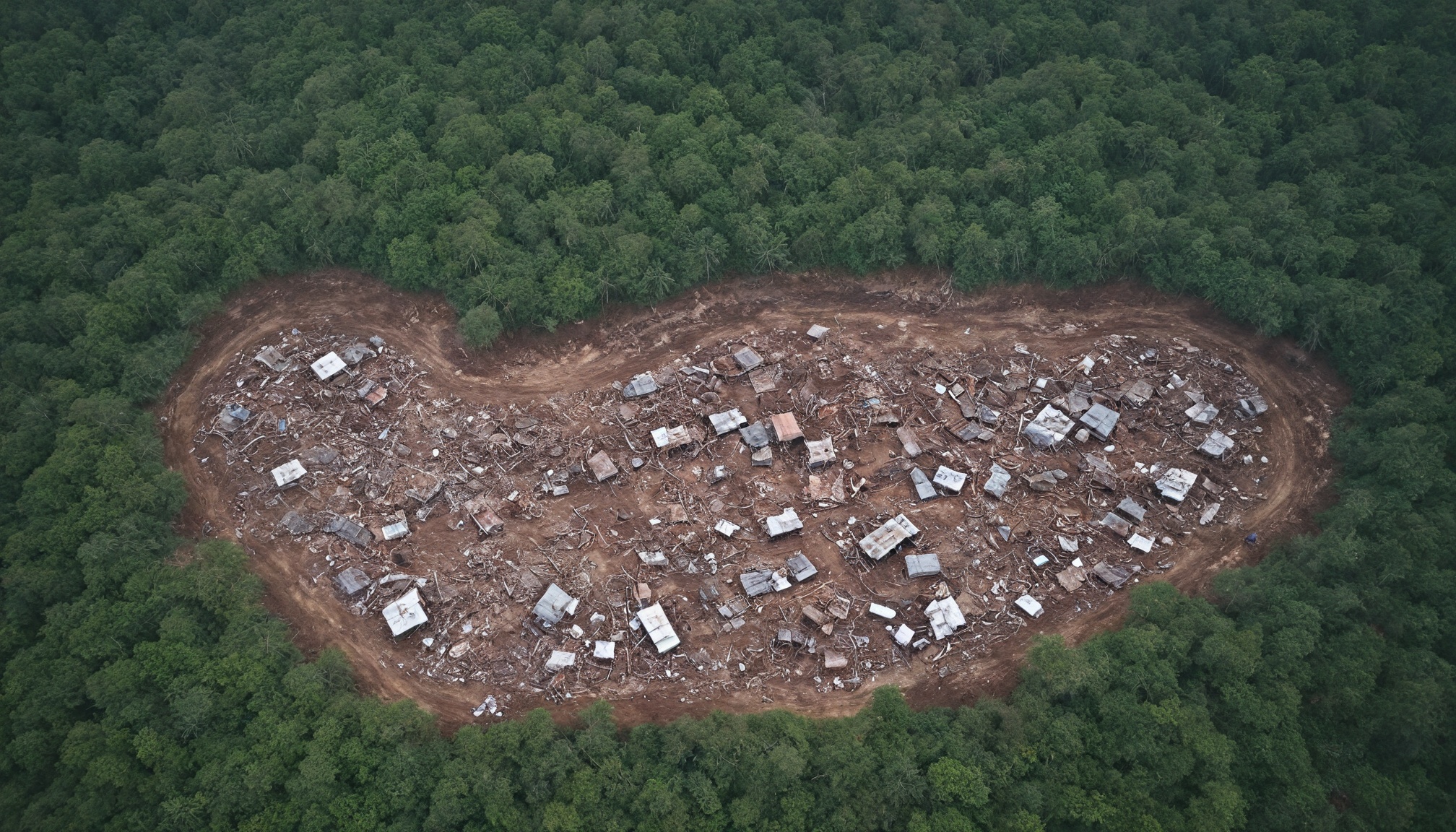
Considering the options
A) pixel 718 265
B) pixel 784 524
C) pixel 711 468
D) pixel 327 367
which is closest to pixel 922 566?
pixel 784 524

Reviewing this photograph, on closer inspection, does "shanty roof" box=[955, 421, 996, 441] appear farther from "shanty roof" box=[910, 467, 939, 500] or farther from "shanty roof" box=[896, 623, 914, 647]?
"shanty roof" box=[896, 623, 914, 647]

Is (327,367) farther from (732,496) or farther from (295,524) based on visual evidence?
(732,496)

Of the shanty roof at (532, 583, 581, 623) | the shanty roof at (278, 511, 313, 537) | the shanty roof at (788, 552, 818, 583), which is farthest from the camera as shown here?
the shanty roof at (278, 511, 313, 537)

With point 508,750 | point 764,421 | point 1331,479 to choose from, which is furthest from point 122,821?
point 1331,479

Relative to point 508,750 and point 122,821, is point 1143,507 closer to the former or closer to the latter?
point 508,750

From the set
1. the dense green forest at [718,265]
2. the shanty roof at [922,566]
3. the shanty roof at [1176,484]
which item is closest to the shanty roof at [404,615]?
the dense green forest at [718,265]

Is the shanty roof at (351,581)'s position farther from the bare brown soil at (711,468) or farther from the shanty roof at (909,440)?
the shanty roof at (909,440)

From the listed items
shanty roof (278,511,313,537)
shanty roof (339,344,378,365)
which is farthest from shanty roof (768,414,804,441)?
shanty roof (278,511,313,537)
